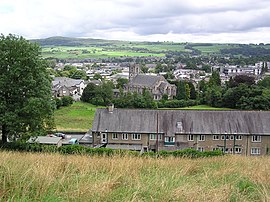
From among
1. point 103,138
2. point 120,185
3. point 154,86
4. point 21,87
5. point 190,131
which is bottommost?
point 154,86

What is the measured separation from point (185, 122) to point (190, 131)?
1.21 m

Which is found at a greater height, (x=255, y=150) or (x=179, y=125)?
(x=179, y=125)

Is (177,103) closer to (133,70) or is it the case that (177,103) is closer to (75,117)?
(75,117)

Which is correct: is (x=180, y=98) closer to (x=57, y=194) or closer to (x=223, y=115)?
(x=223, y=115)

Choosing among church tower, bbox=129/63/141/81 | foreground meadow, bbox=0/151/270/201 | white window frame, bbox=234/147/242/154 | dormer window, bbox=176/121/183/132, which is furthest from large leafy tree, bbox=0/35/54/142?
church tower, bbox=129/63/141/81

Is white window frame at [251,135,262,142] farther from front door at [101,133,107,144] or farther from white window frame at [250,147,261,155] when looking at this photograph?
front door at [101,133,107,144]

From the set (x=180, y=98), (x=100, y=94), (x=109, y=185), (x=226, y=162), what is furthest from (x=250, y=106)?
(x=109, y=185)

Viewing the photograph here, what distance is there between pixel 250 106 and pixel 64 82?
56434 millimetres

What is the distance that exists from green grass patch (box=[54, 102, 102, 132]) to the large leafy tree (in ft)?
80.4

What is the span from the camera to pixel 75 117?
192ft

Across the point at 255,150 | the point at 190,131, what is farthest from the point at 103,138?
the point at 255,150

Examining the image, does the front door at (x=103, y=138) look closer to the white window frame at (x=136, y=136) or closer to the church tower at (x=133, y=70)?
the white window frame at (x=136, y=136)

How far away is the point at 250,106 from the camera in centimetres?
6206

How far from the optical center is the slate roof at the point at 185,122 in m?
35.3
